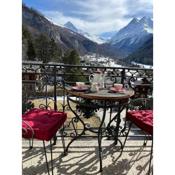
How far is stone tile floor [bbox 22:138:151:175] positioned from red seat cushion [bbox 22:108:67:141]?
474mm

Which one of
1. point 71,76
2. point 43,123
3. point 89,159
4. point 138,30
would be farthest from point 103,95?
point 138,30

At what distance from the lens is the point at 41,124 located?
240cm

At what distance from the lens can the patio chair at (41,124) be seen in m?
2.17

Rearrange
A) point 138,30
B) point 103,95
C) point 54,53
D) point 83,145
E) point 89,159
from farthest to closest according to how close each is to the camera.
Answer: point 54,53 < point 138,30 < point 83,145 < point 89,159 < point 103,95

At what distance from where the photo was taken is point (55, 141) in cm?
324

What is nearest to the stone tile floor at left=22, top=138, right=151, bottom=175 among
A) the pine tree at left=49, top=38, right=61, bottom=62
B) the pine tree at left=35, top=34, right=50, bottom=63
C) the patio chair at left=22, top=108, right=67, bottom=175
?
the patio chair at left=22, top=108, right=67, bottom=175

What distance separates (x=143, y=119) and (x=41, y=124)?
3.14 ft

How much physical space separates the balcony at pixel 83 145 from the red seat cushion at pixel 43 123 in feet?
0.91

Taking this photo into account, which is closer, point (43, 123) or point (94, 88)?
point (43, 123)

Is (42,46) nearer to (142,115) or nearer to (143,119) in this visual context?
(142,115)

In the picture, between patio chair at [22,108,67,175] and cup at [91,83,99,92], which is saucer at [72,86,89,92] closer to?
cup at [91,83,99,92]

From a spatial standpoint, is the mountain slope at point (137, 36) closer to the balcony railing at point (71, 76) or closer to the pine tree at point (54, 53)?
the balcony railing at point (71, 76)
